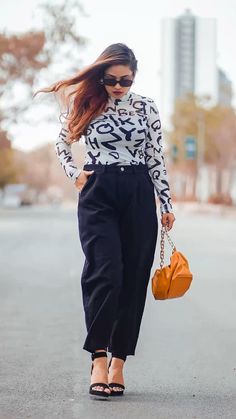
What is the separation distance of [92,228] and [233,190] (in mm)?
88118

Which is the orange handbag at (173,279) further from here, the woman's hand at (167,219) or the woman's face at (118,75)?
the woman's face at (118,75)

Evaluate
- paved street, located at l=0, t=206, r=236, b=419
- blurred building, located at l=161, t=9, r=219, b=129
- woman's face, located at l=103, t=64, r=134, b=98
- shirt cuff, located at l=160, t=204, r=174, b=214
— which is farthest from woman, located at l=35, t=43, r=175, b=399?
blurred building, located at l=161, t=9, r=219, b=129

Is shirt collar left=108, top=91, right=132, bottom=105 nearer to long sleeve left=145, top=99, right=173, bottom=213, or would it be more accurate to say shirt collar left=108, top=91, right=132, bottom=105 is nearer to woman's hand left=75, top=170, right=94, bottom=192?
long sleeve left=145, top=99, right=173, bottom=213

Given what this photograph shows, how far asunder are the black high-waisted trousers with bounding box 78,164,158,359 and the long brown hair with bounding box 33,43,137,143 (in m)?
0.24

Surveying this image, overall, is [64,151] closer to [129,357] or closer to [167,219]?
[167,219]

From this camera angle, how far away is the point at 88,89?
17.5 ft

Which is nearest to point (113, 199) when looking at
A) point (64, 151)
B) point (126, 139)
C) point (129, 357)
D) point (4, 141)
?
point (126, 139)

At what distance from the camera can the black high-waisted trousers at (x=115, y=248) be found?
5141mm

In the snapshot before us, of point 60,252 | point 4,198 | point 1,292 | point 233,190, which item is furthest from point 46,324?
point 4,198

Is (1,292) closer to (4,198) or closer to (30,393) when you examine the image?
(30,393)

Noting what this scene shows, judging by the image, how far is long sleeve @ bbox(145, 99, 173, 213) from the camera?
5348 mm

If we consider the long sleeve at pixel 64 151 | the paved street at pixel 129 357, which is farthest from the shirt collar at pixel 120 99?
the paved street at pixel 129 357

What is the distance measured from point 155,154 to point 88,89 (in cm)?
49

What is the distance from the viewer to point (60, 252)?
19.0 meters
